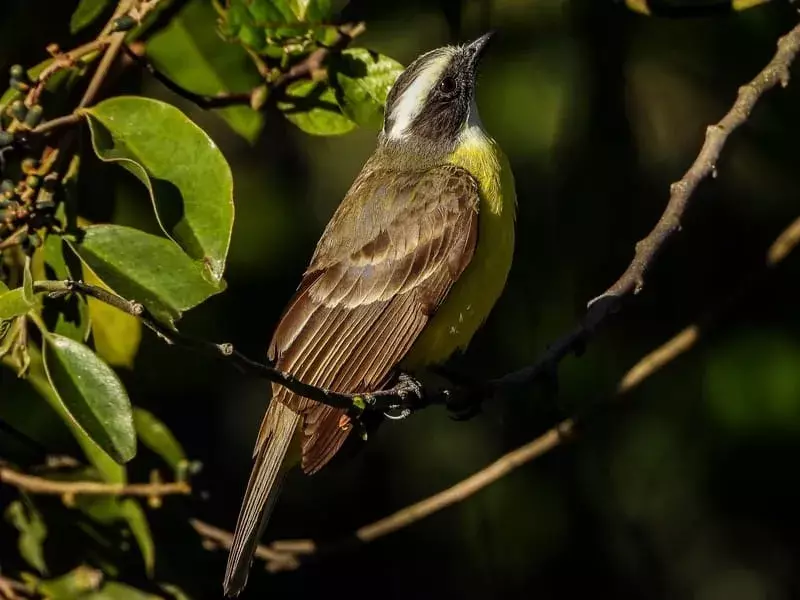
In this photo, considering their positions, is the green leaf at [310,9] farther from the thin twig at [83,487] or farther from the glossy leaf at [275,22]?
the thin twig at [83,487]

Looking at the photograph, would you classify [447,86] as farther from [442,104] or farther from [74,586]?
[74,586]

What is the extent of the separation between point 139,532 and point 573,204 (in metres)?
2.12

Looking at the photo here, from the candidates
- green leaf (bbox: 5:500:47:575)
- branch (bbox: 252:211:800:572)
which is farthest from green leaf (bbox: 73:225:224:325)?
branch (bbox: 252:211:800:572)

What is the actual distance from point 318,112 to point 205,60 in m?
0.36

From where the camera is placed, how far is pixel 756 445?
5.08m

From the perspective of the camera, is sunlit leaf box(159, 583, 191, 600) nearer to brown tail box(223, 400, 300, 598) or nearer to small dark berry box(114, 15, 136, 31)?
brown tail box(223, 400, 300, 598)

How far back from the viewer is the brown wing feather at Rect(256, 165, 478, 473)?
3.79 metres

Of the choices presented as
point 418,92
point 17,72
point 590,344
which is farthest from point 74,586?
point 590,344

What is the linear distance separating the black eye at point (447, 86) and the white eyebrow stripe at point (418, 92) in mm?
37

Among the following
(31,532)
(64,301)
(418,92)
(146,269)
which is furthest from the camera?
(418,92)

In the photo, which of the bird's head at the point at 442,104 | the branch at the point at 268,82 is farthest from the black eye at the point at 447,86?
A: the branch at the point at 268,82

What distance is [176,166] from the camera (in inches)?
126

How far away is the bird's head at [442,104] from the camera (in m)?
4.32

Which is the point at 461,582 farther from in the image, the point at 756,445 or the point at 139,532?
the point at 139,532
